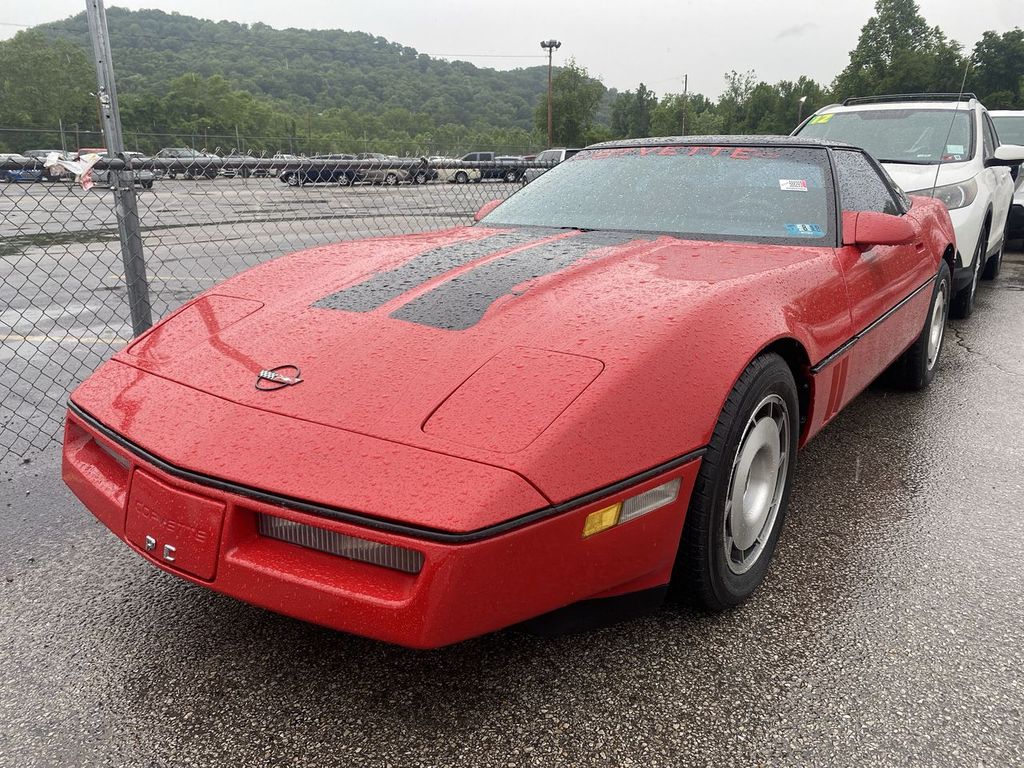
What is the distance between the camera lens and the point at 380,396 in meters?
1.68

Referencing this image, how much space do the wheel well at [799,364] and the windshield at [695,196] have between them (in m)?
0.57

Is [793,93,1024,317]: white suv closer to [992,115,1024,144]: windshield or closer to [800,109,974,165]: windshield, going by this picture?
[800,109,974,165]: windshield

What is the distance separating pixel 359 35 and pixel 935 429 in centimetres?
10319

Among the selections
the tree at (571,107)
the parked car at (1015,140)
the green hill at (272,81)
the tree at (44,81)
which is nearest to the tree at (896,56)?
the tree at (571,107)

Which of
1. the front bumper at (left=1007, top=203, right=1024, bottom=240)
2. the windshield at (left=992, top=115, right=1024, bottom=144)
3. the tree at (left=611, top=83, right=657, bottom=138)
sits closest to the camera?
the front bumper at (left=1007, top=203, right=1024, bottom=240)

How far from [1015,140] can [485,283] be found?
30.6 ft

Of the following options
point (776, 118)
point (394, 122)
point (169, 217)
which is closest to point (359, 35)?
point (394, 122)

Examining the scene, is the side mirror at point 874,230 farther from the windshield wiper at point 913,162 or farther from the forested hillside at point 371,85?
the forested hillside at point 371,85

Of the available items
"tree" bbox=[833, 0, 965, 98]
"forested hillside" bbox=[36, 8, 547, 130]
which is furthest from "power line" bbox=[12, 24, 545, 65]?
"tree" bbox=[833, 0, 965, 98]

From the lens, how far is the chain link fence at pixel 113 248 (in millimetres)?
3486

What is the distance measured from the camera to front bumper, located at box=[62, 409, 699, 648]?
1.40 metres

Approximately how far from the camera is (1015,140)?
29.2 feet

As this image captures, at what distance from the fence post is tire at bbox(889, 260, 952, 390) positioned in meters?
3.71

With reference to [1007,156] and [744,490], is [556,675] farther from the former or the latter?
[1007,156]
